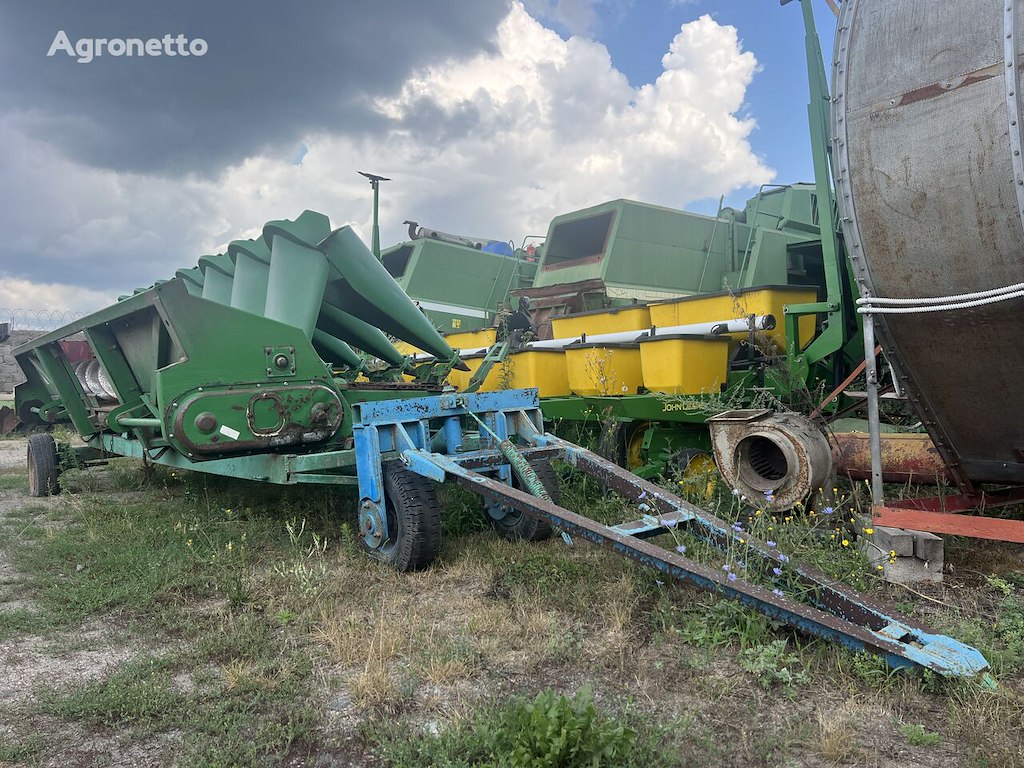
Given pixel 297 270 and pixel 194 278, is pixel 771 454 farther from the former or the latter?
pixel 194 278

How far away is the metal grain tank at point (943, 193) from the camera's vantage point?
9.80 ft

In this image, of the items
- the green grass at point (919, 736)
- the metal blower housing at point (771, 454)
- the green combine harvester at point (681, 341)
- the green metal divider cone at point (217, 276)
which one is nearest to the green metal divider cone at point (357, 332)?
the green combine harvester at point (681, 341)

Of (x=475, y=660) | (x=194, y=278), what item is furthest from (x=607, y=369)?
(x=194, y=278)

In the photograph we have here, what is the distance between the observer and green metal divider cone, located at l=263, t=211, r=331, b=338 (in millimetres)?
5102

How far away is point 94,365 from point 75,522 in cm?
215

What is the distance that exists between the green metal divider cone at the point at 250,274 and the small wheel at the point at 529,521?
8.90 ft

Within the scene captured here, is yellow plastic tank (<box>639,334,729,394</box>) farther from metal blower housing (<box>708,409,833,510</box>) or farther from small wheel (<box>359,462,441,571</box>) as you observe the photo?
small wheel (<box>359,462,441,571</box>)

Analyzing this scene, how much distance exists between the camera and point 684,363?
499 cm

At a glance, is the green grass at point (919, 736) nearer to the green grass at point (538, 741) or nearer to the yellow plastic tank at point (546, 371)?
the green grass at point (538, 741)

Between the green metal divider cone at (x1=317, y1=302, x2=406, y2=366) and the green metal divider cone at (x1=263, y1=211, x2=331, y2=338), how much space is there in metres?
0.59

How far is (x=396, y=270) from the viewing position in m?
10.6

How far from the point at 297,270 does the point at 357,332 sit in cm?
97

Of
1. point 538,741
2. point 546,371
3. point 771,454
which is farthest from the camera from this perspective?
point 546,371

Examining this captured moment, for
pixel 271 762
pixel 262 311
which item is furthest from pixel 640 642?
pixel 262 311
